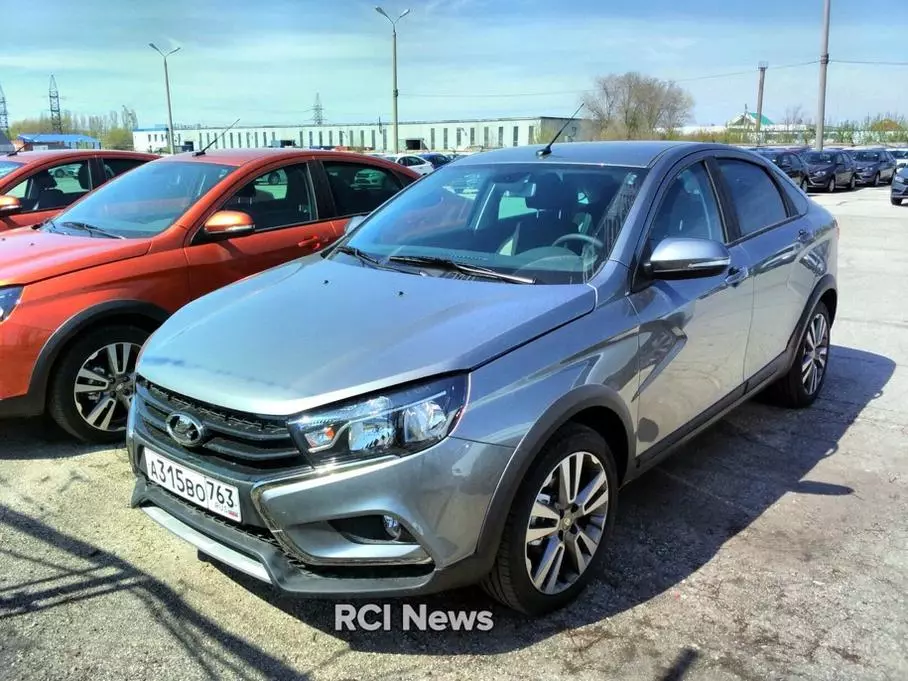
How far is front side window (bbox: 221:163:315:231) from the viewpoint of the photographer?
5.18m

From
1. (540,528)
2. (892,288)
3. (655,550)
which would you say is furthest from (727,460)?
(892,288)

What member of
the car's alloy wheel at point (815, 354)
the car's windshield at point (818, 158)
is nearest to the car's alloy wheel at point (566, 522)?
the car's alloy wheel at point (815, 354)

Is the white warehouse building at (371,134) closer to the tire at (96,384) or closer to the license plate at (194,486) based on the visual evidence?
the tire at (96,384)

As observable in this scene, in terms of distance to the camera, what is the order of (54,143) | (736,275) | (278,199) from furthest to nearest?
(54,143) < (278,199) < (736,275)

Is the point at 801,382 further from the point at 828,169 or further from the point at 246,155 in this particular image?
the point at 828,169

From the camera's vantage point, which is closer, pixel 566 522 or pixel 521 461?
pixel 521 461

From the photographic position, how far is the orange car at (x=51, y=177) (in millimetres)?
7395

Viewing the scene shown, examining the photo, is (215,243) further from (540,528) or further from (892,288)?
(892,288)

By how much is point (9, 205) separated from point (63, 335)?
3.69m

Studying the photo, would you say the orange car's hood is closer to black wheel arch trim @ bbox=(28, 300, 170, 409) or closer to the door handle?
black wheel arch trim @ bbox=(28, 300, 170, 409)

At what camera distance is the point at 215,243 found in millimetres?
4867

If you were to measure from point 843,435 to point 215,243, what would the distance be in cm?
404

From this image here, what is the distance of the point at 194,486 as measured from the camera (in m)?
2.59

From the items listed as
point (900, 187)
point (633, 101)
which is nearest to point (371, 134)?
point (633, 101)
